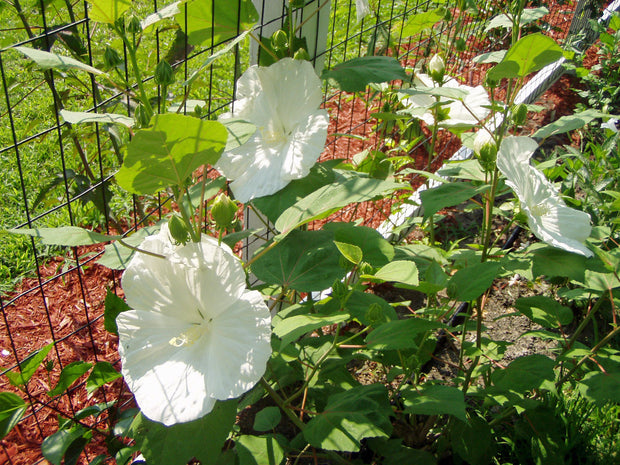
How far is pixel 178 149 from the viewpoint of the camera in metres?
0.81

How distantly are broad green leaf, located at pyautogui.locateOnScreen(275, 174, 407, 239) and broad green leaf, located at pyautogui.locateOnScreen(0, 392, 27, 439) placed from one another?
26.7 inches

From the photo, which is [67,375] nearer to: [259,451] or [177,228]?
[259,451]

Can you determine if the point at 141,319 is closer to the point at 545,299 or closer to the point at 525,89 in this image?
the point at 545,299

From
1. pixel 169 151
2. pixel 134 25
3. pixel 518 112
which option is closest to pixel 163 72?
pixel 134 25

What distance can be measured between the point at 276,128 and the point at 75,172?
0.91 meters

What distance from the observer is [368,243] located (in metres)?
1.27

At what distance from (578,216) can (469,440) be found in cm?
61

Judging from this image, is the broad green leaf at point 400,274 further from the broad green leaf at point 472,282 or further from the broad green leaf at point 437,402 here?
the broad green leaf at point 437,402

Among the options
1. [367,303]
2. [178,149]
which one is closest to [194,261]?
[178,149]

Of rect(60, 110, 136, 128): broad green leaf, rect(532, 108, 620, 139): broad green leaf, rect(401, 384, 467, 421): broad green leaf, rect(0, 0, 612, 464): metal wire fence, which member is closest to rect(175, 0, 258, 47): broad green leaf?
rect(0, 0, 612, 464): metal wire fence

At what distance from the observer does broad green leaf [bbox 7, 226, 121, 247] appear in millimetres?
887

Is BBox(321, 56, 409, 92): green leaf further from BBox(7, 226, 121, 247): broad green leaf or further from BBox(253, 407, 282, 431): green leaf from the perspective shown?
BBox(253, 407, 282, 431): green leaf

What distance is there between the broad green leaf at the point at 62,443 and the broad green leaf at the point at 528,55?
3.93 feet

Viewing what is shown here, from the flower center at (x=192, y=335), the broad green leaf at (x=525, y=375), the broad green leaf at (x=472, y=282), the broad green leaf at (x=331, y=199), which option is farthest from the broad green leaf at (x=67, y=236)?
the broad green leaf at (x=525, y=375)
